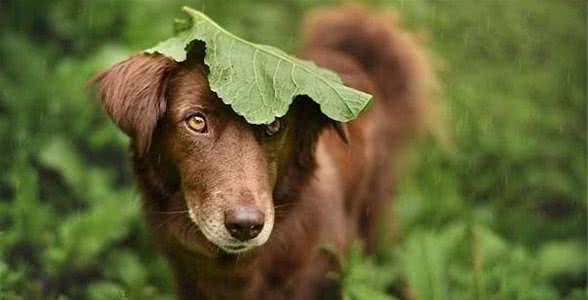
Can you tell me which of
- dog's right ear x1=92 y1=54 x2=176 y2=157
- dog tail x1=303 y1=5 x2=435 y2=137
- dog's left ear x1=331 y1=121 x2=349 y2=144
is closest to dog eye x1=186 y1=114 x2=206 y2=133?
dog's right ear x1=92 y1=54 x2=176 y2=157

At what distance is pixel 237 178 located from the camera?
3.63 meters

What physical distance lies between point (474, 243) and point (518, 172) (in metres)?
1.81

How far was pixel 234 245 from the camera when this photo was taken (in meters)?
3.68

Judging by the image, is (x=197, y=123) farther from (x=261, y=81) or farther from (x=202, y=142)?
(x=261, y=81)

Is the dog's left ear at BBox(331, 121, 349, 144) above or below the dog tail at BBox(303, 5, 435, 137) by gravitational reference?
above

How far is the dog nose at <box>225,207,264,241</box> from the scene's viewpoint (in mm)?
3547

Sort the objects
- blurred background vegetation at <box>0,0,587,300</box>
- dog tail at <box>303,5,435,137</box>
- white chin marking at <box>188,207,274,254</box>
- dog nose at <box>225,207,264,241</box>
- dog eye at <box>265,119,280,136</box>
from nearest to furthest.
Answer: dog nose at <box>225,207,264,241</box> → white chin marking at <box>188,207,274,254</box> → dog eye at <box>265,119,280,136</box> → blurred background vegetation at <box>0,0,587,300</box> → dog tail at <box>303,5,435,137</box>

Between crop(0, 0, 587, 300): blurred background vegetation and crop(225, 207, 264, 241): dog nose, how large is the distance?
2.41 feet

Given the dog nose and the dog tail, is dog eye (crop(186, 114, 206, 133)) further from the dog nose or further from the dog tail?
the dog tail

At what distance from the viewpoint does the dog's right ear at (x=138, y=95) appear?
380 cm

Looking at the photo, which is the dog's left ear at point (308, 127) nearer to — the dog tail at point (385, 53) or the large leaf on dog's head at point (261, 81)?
the large leaf on dog's head at point (261, 81)

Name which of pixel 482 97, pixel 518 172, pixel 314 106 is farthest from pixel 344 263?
pixel 482 97

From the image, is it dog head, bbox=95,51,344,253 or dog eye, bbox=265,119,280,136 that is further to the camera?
dog eye, bbox=265,119,280,136

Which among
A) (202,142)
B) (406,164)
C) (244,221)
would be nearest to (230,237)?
(244,221)
